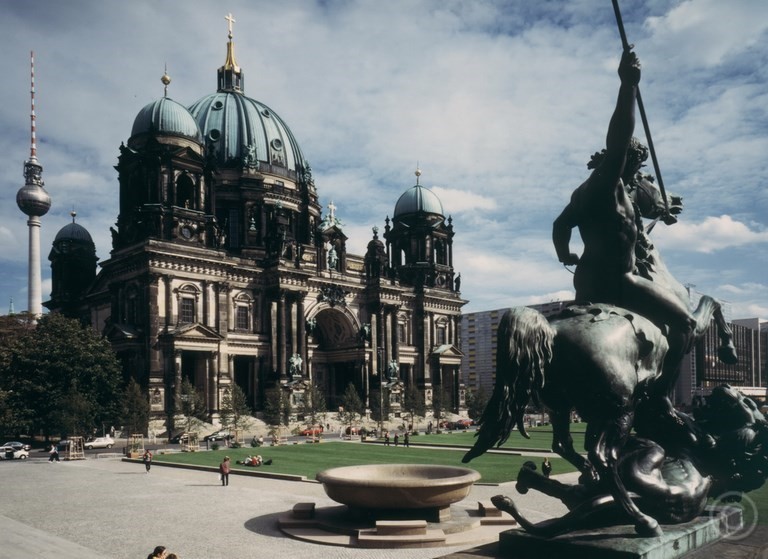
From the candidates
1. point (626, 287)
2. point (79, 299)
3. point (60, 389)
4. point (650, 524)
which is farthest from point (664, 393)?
point (79, 299)

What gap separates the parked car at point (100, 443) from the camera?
55875 millimetres

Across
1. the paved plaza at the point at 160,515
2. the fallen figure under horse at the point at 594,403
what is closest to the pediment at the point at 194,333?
the paved plaza at the point at 160,515

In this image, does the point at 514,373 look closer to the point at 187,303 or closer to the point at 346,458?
the point at 346,458

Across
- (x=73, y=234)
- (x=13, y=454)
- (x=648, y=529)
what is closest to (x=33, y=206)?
(x=73, y=234)

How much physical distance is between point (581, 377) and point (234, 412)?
55620 millimetres

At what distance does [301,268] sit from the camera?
266ft

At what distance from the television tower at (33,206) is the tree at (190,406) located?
59.4 metres

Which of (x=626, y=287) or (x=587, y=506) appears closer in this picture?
Result: (x=587, y=506)

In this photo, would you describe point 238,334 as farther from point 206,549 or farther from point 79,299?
point 206,549

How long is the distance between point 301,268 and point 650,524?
75.1 m

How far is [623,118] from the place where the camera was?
804cm

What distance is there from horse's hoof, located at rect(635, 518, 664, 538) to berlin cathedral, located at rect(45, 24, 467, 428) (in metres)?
61.0

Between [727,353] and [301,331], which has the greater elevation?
[301,331]

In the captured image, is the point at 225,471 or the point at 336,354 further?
the point at 336,354
